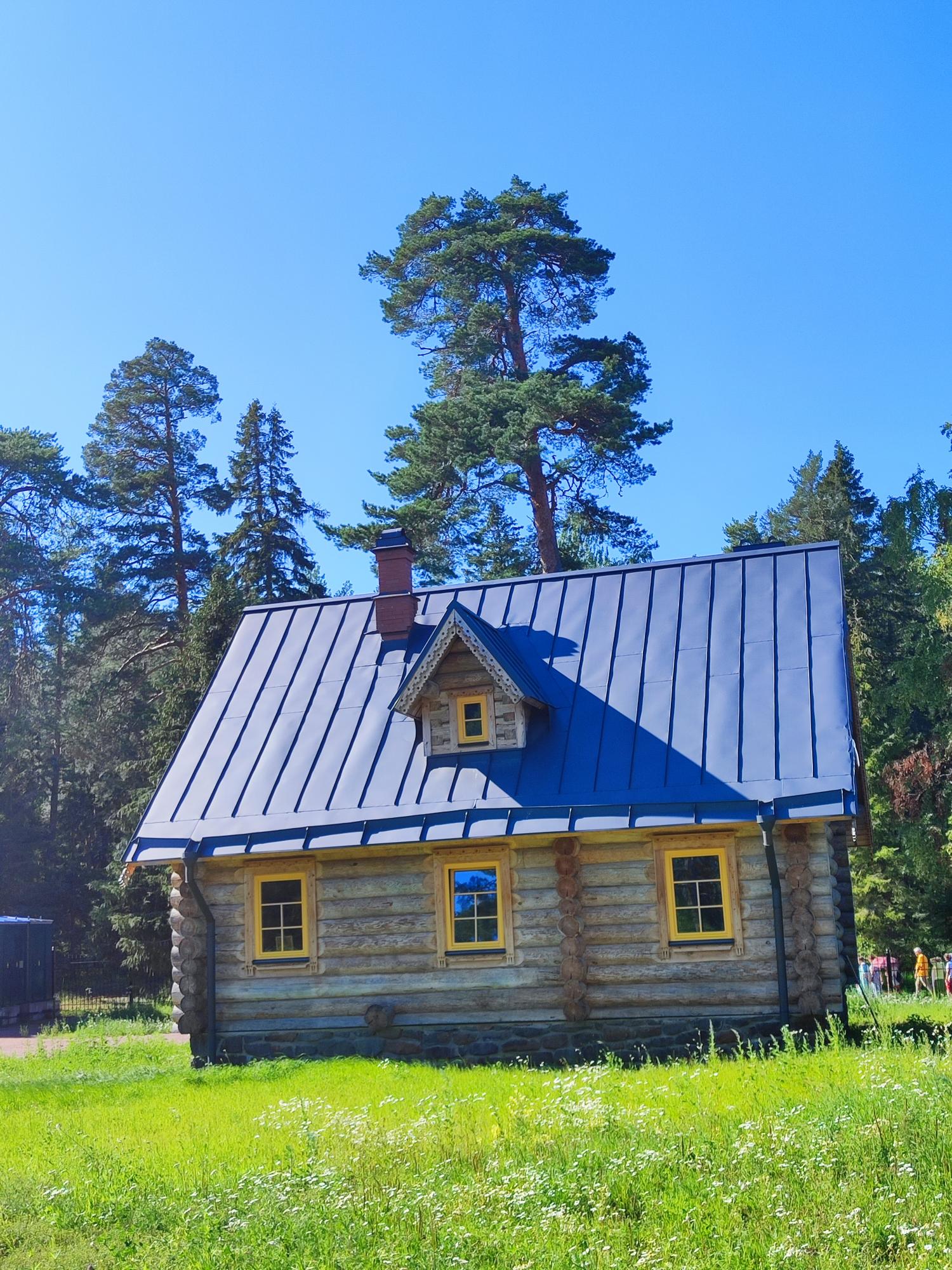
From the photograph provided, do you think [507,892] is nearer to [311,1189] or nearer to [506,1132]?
[506,1132]

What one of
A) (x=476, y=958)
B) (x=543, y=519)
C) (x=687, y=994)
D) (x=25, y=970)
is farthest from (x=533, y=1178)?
(x=543, y=519)

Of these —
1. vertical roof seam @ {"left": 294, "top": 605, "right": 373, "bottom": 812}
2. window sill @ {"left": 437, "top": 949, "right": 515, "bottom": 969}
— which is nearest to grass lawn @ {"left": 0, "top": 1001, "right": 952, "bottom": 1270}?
window sill @ {"left": 437, "top": 949, "right": 515, "bottom": 969}

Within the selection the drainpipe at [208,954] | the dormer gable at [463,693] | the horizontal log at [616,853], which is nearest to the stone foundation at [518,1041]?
the drainpipe at [208,954]

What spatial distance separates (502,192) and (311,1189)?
109 ft

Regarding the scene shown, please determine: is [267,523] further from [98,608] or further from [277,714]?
[277,714]

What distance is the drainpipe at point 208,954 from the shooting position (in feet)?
58.3

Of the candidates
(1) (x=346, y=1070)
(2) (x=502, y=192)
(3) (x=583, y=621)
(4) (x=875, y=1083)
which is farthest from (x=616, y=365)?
(4) (x=875, y=1083)

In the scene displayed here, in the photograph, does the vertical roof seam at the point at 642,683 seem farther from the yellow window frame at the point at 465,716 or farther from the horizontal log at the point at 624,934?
the yellow window frame at the point at 465,716

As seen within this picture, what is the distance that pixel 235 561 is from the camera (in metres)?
42.7

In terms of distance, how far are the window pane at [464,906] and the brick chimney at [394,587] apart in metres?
4.98

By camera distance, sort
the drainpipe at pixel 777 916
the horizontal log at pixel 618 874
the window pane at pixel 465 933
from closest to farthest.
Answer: the drainpipe at pixel 777 916, the horizontal log at pixel 618 874, the window pane at pixel 465 933

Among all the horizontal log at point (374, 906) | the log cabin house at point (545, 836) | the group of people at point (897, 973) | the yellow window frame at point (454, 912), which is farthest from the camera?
the group of people at point (897, 973)

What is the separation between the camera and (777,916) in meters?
15.8

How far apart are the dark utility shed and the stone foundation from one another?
15.0m
